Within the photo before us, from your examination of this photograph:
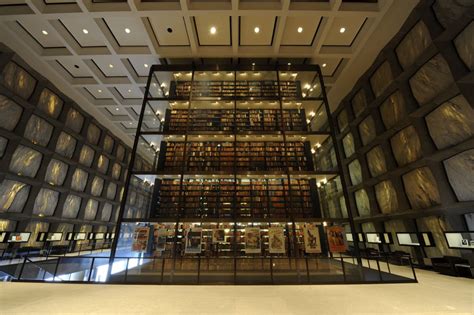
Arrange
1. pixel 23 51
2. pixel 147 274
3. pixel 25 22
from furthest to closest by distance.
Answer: pixel 23 51
pixel 25 22
pixel 147 274

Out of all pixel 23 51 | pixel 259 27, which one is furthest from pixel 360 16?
pixel 23 51

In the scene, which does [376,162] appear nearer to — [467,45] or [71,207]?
[467,45]

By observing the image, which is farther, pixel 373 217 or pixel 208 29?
pixel 373 217

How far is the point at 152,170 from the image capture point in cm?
792

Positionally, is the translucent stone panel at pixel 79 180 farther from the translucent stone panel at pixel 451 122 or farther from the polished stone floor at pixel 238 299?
the translucent stone panel at pixel 451 122

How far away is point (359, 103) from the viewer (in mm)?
10789

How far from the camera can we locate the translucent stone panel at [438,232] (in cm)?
627

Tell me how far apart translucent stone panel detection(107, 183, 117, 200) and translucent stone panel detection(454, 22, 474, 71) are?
1997 centimetres

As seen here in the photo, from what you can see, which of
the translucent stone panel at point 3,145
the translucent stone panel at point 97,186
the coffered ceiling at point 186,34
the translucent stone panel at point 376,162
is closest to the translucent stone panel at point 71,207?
the translucent stone panel at point 97,186

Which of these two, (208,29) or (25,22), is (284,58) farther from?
(25,22)

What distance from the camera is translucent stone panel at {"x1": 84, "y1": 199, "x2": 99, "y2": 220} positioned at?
45.5 ft

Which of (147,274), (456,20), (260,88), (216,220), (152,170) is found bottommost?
(147,274)

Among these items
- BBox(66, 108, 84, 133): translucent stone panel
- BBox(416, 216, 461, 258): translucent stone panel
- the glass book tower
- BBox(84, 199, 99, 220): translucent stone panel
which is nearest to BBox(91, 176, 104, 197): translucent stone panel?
BBox(84, 199, 99, 220): translucent stone panel

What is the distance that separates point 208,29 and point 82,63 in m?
6.18
